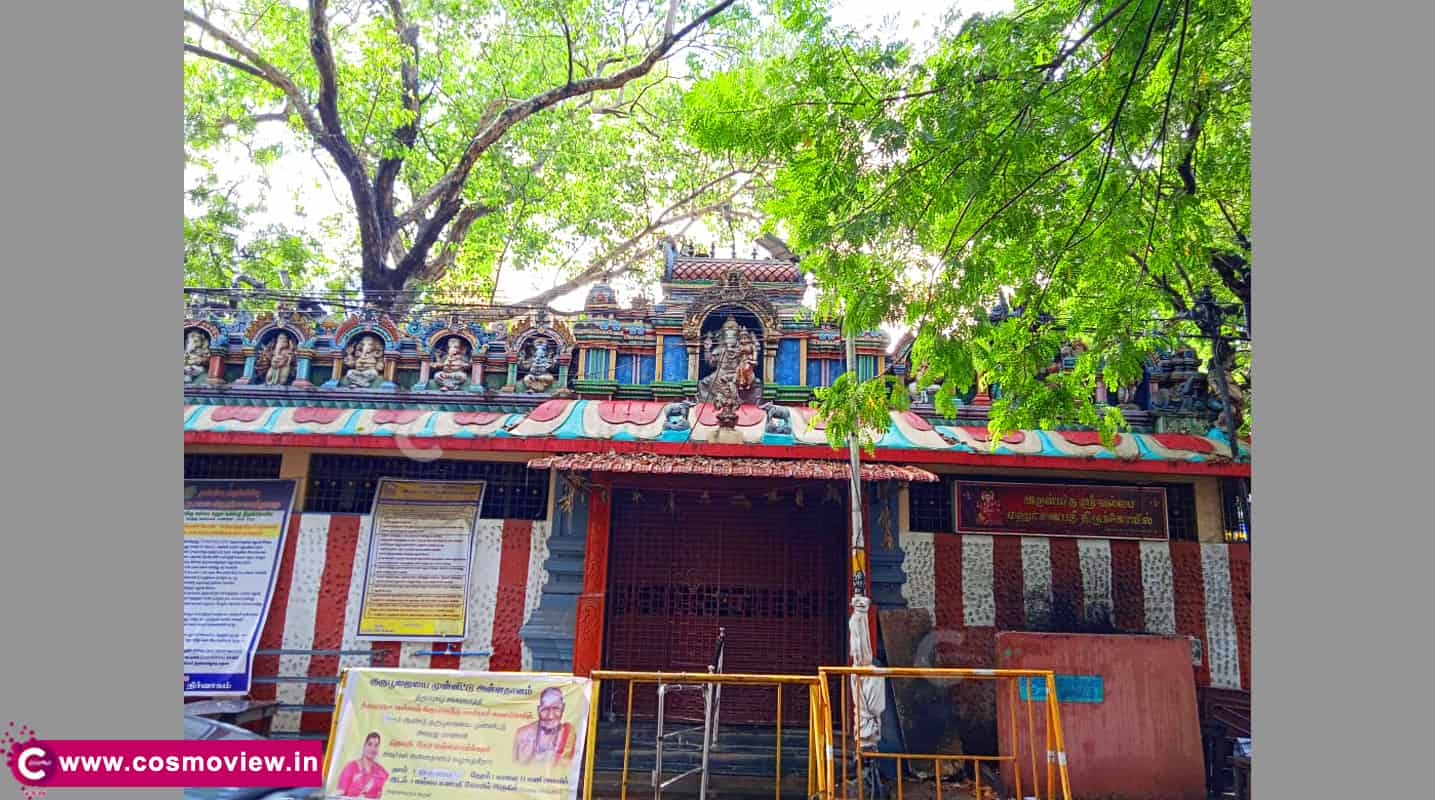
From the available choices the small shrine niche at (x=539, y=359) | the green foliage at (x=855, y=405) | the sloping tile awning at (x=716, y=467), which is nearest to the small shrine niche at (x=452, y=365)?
the small shrine niche at (x=539, y=359)

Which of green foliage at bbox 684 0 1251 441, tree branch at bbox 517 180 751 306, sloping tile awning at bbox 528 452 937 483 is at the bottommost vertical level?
sloping tile awning at bbox 528 452 937 483

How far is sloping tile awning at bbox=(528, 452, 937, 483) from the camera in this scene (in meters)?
8.49

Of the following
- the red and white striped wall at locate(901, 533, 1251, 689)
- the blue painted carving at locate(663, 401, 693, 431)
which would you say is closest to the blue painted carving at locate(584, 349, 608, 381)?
the blue painted carving at locate(663, 401, 693, 431)

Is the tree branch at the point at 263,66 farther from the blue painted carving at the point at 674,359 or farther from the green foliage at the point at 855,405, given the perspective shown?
the green foliage at the point at 855,405

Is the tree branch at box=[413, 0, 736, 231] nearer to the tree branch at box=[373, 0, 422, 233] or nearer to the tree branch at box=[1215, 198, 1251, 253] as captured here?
the tree branch at box=[373, 0, 422, 233]

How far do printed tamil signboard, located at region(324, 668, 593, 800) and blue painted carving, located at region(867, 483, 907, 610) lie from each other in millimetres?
4287

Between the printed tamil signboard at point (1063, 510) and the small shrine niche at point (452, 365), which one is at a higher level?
the small shrine niche at point (452, 365)

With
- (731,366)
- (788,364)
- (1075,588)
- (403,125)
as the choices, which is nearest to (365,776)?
(731,366)

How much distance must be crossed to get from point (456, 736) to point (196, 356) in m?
6.94

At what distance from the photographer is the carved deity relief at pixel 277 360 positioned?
1045 centimetres

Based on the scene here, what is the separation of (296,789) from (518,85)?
13.4 m

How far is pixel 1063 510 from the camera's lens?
991cm

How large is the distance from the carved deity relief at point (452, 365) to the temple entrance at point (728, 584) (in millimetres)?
2425

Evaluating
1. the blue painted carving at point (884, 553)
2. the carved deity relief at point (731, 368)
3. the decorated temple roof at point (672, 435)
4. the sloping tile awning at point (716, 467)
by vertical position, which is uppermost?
the carved deity relief at point (731, 368)
